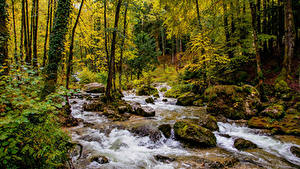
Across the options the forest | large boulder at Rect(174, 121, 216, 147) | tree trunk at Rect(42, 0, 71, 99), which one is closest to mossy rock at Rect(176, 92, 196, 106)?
the forest

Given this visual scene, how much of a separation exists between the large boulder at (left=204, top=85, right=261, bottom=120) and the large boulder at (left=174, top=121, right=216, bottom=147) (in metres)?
3.61

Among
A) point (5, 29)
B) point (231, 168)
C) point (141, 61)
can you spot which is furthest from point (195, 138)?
point (141, 61)

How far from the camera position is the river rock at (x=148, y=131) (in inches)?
244

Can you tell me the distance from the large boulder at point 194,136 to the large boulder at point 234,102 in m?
3.61

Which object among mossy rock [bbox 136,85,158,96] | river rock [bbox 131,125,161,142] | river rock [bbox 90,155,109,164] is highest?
mossy rock [bbox 136,85,158,96]

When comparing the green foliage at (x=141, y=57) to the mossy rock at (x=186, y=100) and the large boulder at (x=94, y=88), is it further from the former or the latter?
the mossy rock at (x=186, y=100)

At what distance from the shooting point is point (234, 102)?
8.98 m

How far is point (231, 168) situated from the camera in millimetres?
4219

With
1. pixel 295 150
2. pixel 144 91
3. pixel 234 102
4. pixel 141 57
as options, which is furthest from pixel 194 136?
pixel 141 57

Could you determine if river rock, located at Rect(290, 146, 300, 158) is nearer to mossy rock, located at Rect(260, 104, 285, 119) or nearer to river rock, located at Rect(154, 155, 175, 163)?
mossy rock, located at Rect(260, 104, 285, 119)

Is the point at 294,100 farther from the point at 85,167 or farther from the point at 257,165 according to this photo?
the point at 85,167

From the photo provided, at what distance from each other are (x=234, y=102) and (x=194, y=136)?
482 centimetres

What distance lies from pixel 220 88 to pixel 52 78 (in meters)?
9.59

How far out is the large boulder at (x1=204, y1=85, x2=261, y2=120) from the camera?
8.46m
